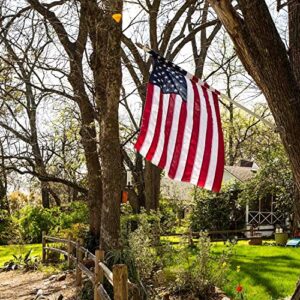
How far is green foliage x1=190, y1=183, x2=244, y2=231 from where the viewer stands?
2675cm

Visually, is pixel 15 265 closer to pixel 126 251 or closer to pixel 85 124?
pixel 85 124

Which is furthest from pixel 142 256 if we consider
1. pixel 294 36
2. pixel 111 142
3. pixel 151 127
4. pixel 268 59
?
pixel 268 59

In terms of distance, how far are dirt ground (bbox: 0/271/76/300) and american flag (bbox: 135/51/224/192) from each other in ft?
16.1

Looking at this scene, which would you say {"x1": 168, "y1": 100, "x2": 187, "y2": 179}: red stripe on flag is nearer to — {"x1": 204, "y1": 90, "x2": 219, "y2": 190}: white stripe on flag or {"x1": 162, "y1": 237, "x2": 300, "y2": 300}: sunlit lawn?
{"x1": 204, "y1": 90, "x2": 219, "y2": 190}: white stripe on flag

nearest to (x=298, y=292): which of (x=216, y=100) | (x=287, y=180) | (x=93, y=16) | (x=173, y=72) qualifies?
(x=216, y=100)

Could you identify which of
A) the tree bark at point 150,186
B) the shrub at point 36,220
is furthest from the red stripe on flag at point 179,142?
the shrub at point 36,220

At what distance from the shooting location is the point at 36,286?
39.9 ft

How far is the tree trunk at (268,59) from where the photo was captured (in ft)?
15.3

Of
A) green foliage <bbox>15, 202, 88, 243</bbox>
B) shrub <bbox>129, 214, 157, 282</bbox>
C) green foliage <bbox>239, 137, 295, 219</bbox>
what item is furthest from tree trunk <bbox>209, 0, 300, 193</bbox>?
green foliage <bbox>15, 202, 88, 243</bbox>

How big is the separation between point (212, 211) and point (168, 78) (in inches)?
852

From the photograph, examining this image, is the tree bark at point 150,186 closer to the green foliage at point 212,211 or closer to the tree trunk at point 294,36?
the green foliage at point 212,211

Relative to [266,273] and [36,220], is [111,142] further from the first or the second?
[36,220]

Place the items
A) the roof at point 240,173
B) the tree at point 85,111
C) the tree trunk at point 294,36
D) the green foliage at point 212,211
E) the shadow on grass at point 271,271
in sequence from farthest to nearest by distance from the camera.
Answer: the roof at point 240,173 < the green foliage at point 212,211 < the tree at point 85,111 < the shadow on grass at point 271,271 < the tree trunk at point 294,36

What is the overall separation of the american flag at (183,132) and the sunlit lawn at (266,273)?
3543 mm
